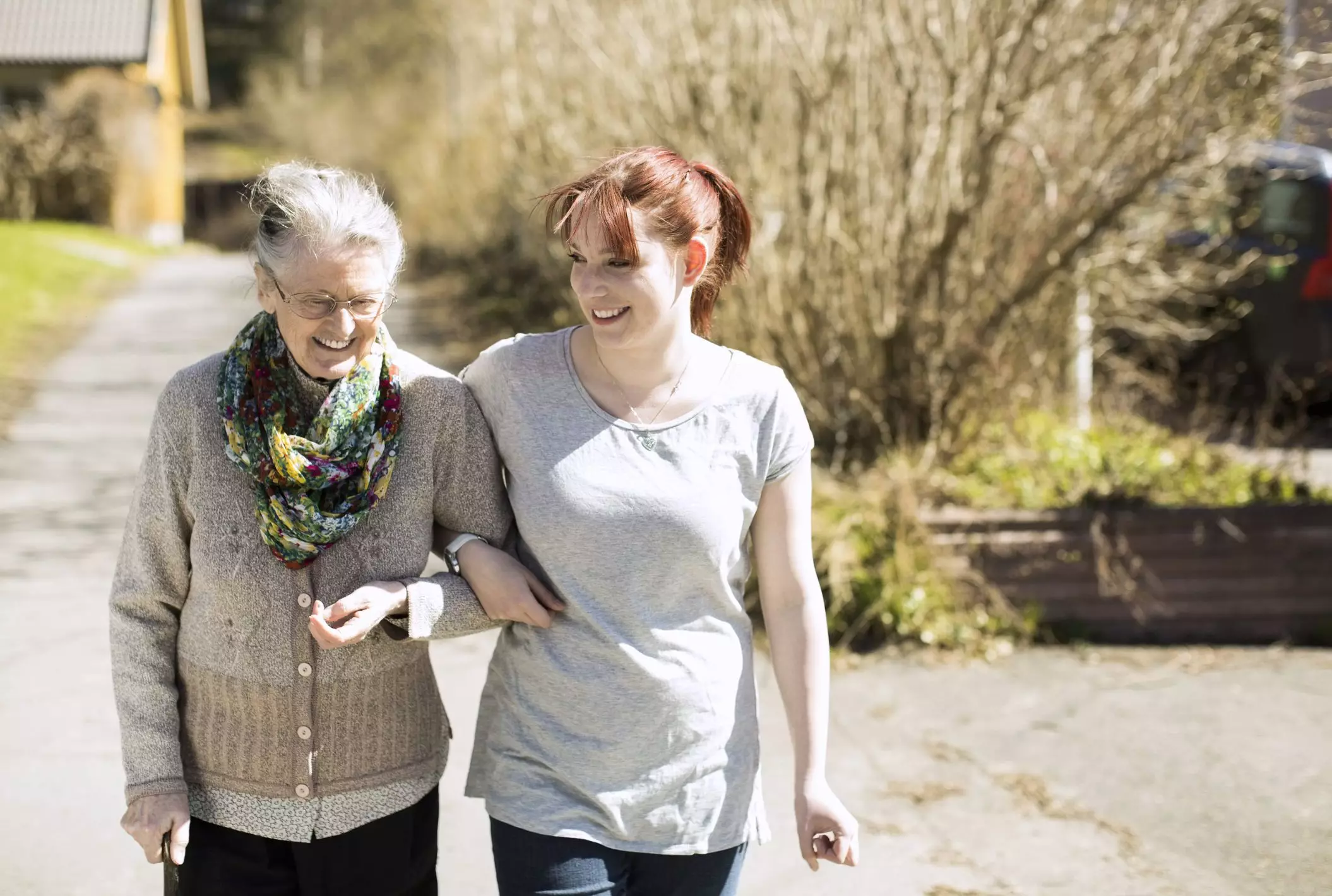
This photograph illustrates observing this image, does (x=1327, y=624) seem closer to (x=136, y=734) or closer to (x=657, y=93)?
(x=657, y=93)

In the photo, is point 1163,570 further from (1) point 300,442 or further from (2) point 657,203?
(1) point 300,442

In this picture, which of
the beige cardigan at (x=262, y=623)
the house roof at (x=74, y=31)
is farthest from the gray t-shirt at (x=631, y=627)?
the house roof at (x=74, y=31)

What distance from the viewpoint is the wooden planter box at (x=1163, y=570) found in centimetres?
529

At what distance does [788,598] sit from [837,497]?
3.33m

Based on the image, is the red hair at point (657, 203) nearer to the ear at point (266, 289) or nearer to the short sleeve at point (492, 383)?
the short sleeve at point (492, 383)

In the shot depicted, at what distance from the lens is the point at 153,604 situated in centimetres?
219

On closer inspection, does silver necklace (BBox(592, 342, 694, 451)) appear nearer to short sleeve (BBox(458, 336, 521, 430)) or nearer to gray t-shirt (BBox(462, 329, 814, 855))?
gray t-shirt (BBox(462, 329, 814, 855))

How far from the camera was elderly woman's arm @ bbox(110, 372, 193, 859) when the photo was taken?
2.16 metres

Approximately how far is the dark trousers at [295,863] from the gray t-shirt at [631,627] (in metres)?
0.18

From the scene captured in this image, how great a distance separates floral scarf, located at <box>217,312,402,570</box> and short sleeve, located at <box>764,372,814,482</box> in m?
0.58

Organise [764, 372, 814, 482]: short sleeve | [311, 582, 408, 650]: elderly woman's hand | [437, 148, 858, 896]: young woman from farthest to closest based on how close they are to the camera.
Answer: [764, 372, 814, 482]: short sleeve, [437, 148, 858, 896]: young woman, [311, 582, 408, 650]: elderly woman's hand

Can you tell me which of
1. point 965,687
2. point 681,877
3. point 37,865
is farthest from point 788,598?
point 965,687

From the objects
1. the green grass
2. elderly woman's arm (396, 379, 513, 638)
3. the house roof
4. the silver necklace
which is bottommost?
the green grass

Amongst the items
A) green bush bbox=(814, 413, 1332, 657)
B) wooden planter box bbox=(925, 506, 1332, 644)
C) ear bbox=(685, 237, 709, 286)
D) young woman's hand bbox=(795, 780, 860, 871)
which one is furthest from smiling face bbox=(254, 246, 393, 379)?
wooden planter box bbox=(925, 506, 1332, 644)
